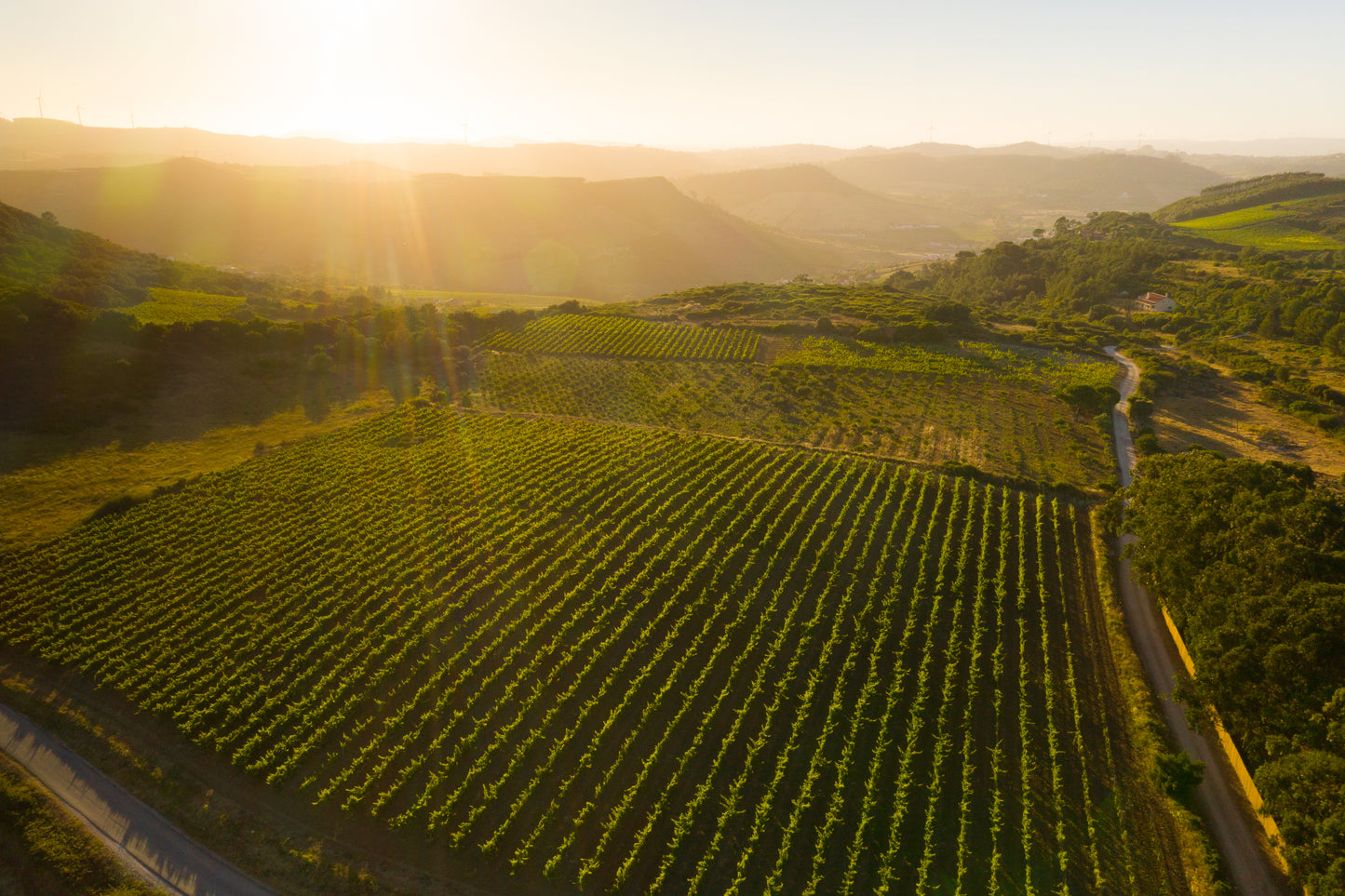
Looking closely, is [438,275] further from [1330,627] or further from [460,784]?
[1330,627]

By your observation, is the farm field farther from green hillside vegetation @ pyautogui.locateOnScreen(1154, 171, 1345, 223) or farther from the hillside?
green hillside vegetation @ pyautogui.locateOnScreen(1154, 171, 1345, 223)

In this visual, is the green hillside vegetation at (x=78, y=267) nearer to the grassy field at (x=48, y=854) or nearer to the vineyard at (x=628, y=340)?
the vineyard at (x=628, y=340)

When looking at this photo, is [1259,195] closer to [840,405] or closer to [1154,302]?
[1154,302]

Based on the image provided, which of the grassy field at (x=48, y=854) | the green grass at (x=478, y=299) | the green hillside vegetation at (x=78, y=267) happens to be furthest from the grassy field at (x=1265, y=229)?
the green hillside vegetation at (x=78, y=267)

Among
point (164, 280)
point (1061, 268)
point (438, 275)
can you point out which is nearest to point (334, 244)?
point (438, 275)

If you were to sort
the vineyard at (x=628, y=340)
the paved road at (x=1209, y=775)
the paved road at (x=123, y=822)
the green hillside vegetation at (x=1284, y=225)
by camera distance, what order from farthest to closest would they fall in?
the green hillside vegetation at (x=1284, y=225) → the vineyard at (x=628, y=340) → the paved road at (x=1209, y=775) → the paved road at (x=123, y=822)

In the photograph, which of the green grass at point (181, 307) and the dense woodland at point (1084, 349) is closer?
the dense woodland at point (1084, 349)

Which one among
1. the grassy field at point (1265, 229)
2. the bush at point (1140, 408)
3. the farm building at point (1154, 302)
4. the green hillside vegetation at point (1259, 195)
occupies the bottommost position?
the bush at point (1140, 408)
